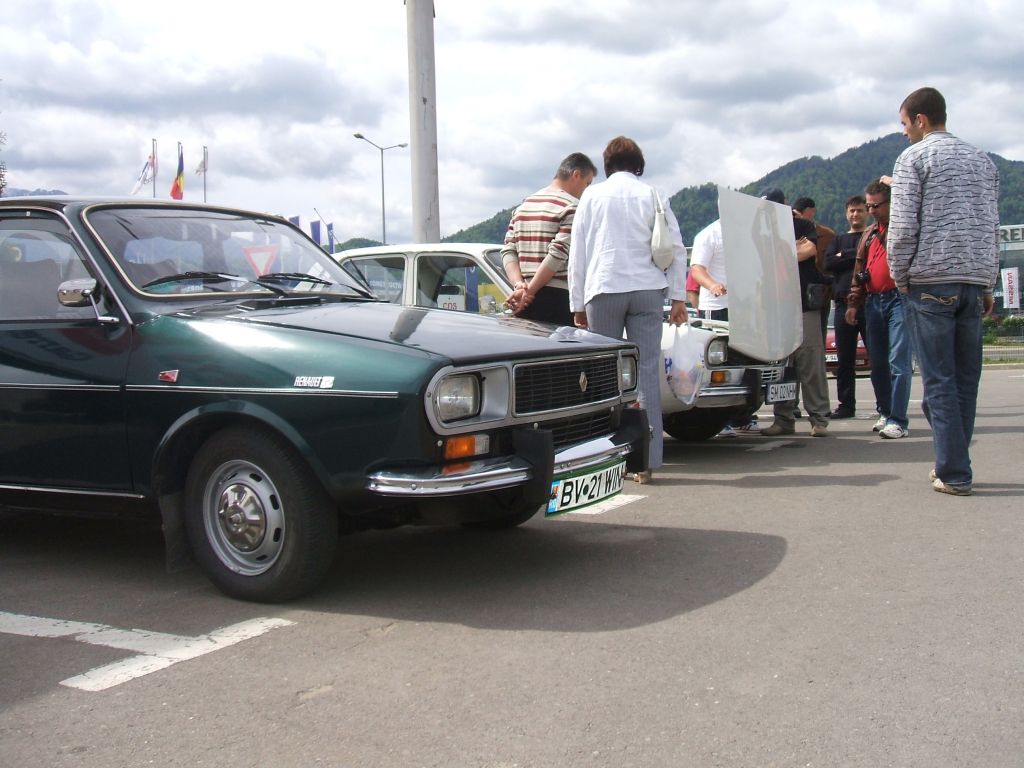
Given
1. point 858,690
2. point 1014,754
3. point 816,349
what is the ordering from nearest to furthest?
point 1014,754 → point 858,690 → point 816,349

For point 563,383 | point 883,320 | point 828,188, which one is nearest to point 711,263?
point 883,320

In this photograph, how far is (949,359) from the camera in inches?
231

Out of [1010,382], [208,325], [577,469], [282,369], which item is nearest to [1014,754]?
Result: [577,469]

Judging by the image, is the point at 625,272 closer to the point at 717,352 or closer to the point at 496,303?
the point at 717,352

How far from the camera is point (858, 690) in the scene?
3094 millimetres

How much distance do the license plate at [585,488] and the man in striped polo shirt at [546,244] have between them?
2617mm

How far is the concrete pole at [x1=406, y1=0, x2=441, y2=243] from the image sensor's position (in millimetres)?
12023

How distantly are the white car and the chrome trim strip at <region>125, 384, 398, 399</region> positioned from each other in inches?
135

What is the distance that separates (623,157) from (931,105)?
5.97 ft

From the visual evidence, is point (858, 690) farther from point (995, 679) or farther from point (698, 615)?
point (698, 615)

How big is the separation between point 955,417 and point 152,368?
410 centimetres

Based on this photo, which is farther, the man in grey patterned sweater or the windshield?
the man in grey patterned sweater

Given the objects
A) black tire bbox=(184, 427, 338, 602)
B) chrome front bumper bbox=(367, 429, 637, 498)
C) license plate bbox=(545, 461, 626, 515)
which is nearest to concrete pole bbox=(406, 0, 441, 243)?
license plate bbox=(545, 461, 626, 515)

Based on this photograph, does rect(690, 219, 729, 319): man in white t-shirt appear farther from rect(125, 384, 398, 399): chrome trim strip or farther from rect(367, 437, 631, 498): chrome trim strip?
rect(125, 384, 398, 399): chrome trim strip
